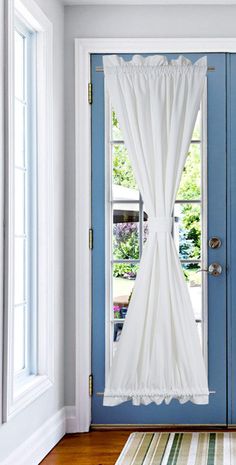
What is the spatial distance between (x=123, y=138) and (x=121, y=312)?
1.03 m

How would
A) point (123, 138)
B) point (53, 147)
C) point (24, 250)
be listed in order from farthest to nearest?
point (123, 138)
point (53, 147)
point (24, 250)

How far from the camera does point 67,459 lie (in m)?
3.43

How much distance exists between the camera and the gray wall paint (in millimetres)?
3959

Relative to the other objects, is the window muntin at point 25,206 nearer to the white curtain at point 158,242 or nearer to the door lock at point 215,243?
the white curtain at point 158,242

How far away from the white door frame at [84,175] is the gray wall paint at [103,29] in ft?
0.11

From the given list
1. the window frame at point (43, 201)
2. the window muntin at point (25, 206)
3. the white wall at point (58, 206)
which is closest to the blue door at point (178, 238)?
the white wall at point (58, 206)

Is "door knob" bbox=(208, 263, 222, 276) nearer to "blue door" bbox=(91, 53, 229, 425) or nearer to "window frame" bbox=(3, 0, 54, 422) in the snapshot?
"blue door" bbox=(91, 53, 229, 425)

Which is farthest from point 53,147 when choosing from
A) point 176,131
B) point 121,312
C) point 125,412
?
point 125,412

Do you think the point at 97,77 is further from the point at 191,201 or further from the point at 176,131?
the point at 191,201

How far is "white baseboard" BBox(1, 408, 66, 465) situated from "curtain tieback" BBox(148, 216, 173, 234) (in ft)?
3.81

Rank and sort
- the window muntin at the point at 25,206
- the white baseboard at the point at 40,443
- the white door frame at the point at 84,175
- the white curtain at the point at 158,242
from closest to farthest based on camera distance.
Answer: the white baseboard at the point at 40,443 < the window muntin at the point at 25,206 < the white curtain at the point at 158,242 < the white door frame at the point at 84,175

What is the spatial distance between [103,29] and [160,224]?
1.19 meters

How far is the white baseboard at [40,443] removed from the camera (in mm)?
3004

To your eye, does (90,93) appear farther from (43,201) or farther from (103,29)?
(43,201)
